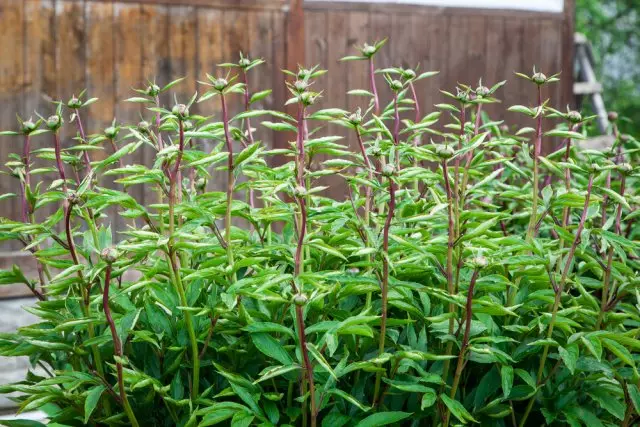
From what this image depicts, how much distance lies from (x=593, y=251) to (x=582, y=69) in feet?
27.3

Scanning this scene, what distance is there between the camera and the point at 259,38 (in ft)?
22.5

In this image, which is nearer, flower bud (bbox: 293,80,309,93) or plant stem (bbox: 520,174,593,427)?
flower bud (bbox: 293,80,309,93)

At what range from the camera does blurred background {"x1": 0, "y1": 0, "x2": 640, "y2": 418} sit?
6090 millimetres

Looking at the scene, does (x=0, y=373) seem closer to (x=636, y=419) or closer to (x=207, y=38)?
(x=207, y=38)

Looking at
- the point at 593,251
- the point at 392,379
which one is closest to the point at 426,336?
the point at 392,379

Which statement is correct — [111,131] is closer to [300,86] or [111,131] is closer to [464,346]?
[300,86]

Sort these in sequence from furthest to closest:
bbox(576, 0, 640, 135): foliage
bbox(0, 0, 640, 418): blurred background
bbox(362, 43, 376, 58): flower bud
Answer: bbox(576, 0, 640, 135): foliage → bbox(0, 0, 640, 418): blurred background → bbox(362, 43, 376, 58): flower bud

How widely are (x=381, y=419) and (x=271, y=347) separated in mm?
256

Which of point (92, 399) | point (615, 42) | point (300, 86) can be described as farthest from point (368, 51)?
point (615, 42)

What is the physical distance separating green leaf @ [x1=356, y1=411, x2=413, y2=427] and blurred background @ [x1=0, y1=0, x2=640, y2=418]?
3.62 metres

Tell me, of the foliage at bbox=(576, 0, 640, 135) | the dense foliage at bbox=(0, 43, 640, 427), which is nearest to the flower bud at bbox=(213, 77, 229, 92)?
the dense foliage at bbox=(0, 43, 640, 427)

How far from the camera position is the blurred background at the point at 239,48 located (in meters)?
6.09

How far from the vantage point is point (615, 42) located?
18641mm

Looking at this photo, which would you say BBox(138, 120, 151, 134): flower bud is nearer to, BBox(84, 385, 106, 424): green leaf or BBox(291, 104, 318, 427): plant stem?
BBox(291, 104, 318, 427): plant stem
